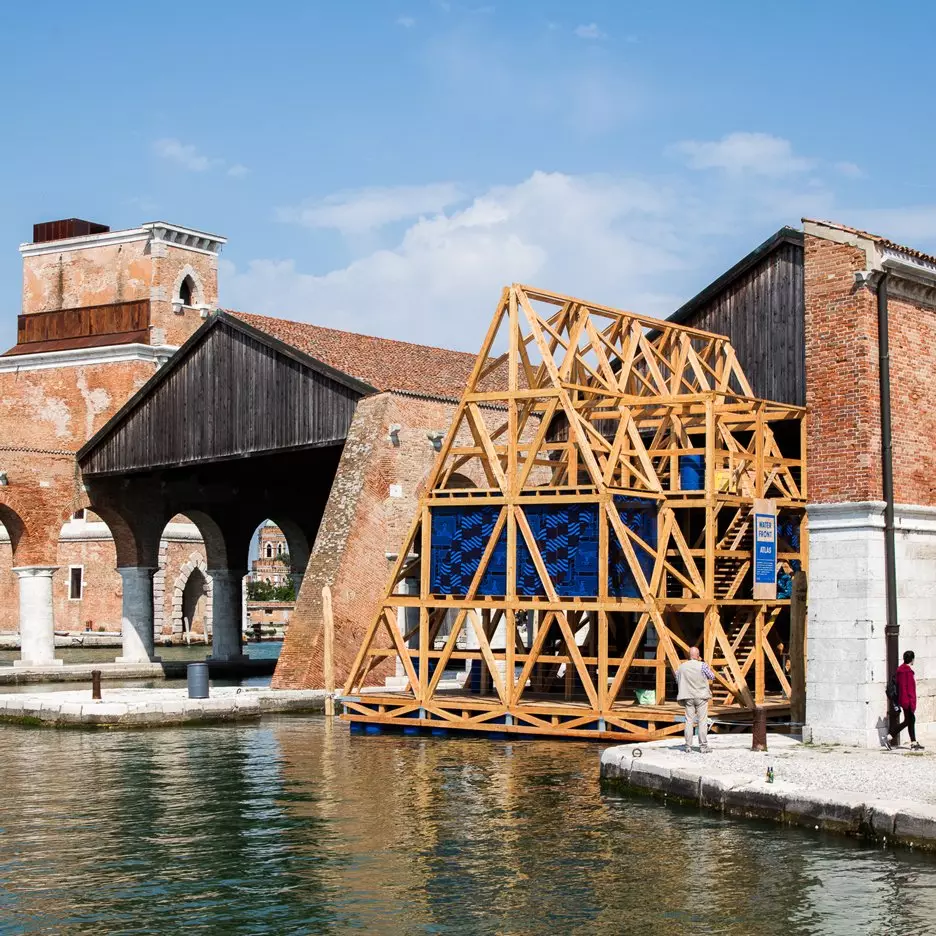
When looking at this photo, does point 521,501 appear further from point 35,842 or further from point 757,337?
point 35,842

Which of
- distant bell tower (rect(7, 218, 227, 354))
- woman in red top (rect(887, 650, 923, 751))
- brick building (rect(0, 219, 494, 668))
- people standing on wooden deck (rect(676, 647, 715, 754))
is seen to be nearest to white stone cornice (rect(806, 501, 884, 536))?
woman in red top (rect(887, 650, 923, 751))

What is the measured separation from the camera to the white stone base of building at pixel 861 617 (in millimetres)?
18500

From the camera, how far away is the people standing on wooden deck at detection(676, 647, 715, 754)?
1875 centimetres

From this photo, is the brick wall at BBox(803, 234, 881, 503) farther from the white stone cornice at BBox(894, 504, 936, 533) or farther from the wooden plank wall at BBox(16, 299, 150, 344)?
the wooden plank wall at BBox(16, 299, 150, 344)

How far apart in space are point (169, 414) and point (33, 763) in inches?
691

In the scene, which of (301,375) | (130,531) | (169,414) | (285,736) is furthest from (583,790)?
(130,531)

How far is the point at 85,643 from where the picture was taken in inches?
2416

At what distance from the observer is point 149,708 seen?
2639 centimetres


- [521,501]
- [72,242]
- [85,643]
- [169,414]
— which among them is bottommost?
[85,643]

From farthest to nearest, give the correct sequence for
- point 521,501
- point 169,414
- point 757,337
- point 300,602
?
point 169,414, point 300,602, point 757,337, point 521,501

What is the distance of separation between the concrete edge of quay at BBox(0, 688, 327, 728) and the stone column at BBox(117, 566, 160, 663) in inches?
539

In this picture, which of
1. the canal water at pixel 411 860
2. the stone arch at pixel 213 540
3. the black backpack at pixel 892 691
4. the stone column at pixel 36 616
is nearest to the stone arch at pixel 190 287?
the stone arch at pixel 213 540

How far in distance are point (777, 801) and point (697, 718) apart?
3893 mm

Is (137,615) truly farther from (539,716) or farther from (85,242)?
(85,242)
